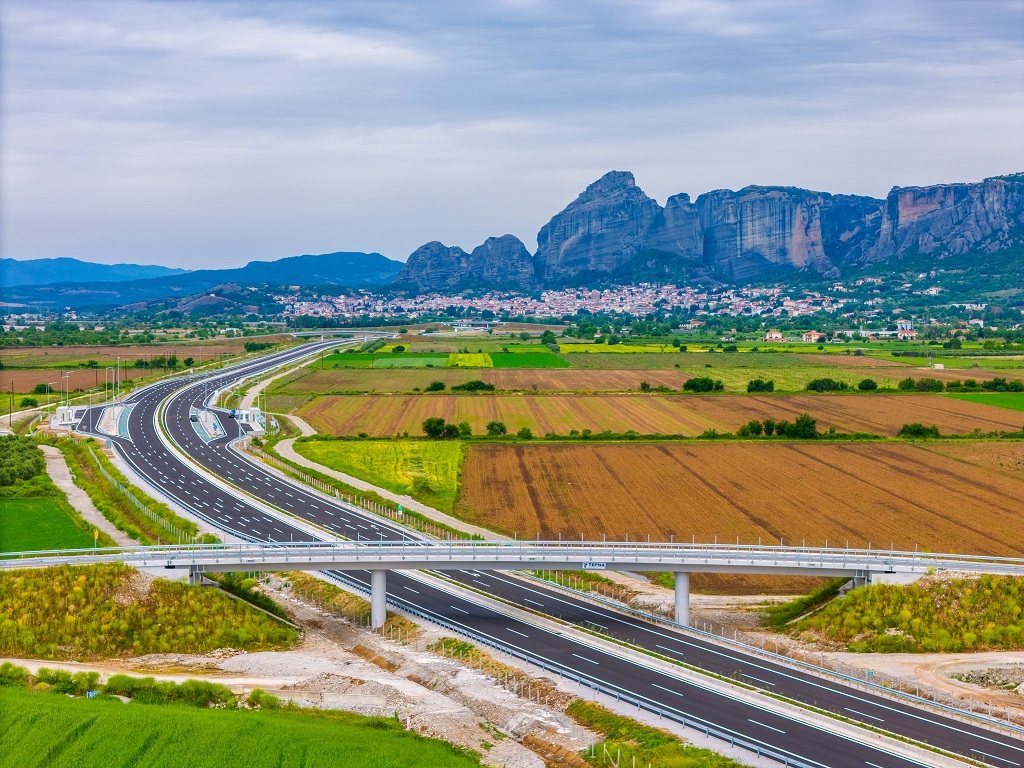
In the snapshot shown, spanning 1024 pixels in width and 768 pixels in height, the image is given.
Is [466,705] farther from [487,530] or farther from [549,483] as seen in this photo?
[549,483]

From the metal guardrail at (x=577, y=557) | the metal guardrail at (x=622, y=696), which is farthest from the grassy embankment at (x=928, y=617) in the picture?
the metal guardrail at (x=622, y=696)

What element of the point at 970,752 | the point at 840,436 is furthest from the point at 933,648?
the point at 840,436

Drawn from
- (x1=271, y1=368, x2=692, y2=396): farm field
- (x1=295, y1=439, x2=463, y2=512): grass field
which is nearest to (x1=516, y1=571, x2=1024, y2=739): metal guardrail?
(x1=295, y1=439, x2=463, y2=512): grass field

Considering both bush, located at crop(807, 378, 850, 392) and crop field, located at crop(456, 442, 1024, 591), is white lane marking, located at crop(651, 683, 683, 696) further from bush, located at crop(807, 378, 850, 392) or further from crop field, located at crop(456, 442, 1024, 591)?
bush, located at crop(807, 378, 850, 392)

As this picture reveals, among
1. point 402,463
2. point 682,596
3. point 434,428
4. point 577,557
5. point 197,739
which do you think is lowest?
point 197,739

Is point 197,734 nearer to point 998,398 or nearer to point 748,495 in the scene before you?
point 748,495

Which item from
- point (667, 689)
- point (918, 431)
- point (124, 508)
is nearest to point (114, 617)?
point (124, 508)
